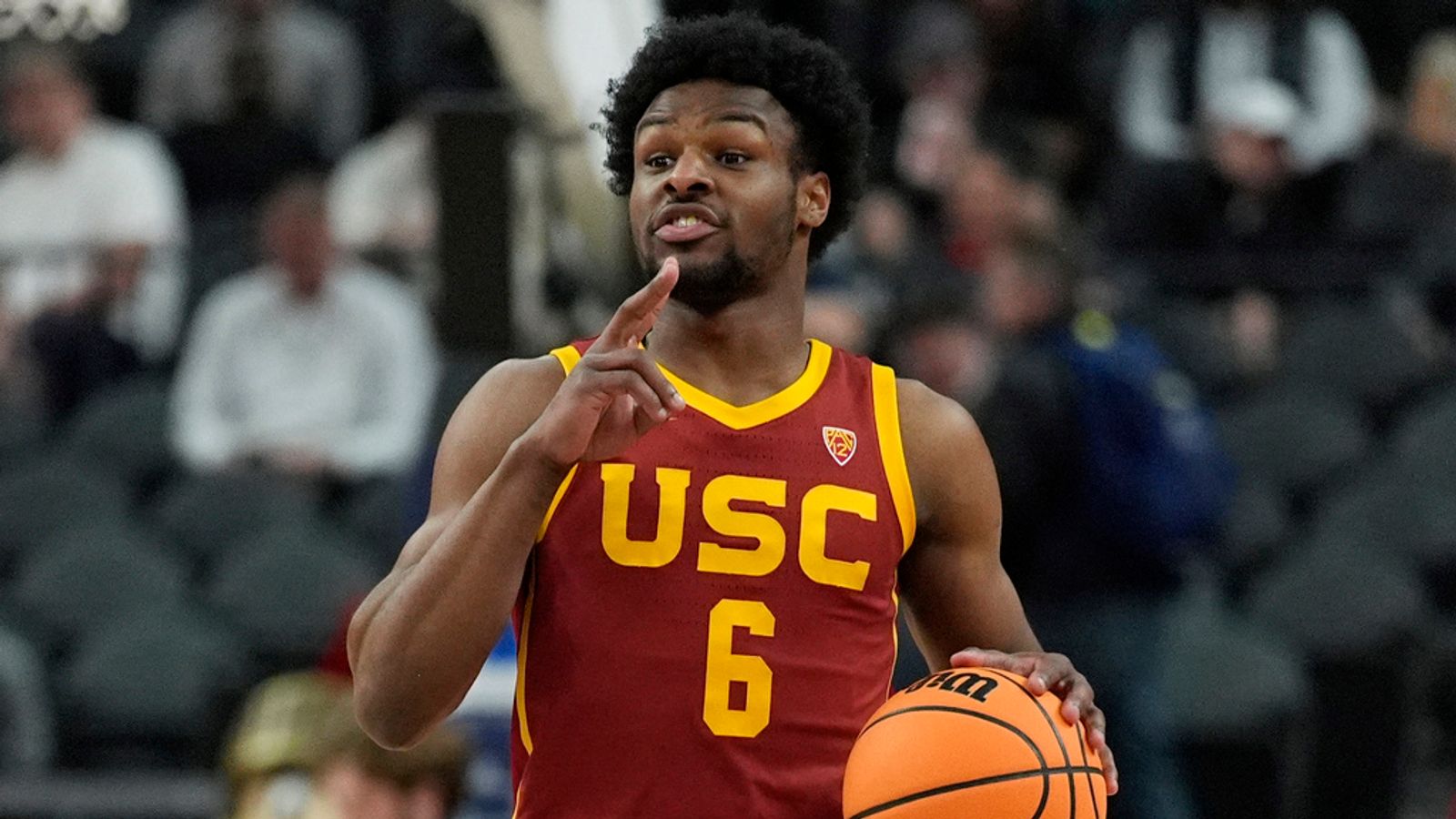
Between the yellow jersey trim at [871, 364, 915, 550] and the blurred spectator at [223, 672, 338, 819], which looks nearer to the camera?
the yellow jersey trim at [871, 364, 915, 550]

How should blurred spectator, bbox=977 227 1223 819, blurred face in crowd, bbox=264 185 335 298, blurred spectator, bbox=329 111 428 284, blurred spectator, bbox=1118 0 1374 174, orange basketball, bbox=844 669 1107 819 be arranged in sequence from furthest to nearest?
blurred spectator, bbox=1118 0 1374 174 → blurred spectator, bbox=329 111 428 284 → blurred face in crowd, bbox=264 185 335 298 → blurred spectator, bbox=977 227 1223 819 → orange basketball, bbox=844 669 1107 819

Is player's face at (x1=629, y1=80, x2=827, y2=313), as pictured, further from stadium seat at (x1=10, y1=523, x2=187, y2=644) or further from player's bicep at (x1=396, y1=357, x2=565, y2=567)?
stadium seat at (x1=10, y1=523, x2=187, y2=644)

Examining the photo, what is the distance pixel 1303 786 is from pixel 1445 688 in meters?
0.71

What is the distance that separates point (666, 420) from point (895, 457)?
40 centimetres

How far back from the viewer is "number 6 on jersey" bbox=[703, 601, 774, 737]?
3.53 metres

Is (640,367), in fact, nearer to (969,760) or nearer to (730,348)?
(730,348)

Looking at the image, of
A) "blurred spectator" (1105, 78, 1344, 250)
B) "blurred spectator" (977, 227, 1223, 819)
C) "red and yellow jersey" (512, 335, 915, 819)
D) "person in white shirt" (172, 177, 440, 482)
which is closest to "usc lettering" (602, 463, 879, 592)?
"red and yellow jersey" (512, 335, 915, 819)

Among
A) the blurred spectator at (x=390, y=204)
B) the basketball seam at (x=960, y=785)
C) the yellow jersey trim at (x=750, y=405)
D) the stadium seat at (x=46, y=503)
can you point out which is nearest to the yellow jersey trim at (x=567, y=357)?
the yellow jersey trim at (x=750, y=405)

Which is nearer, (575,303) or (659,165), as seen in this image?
(659,165)

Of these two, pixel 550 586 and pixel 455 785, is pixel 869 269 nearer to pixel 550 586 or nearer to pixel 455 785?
pixel 455 785

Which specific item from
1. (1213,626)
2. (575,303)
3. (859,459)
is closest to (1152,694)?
(1213,626)

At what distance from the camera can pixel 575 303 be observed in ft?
26.6

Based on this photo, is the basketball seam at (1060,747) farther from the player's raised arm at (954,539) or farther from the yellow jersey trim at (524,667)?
the yellow jersey trim at (524,667)

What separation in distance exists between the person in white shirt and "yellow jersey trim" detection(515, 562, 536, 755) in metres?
5.90
